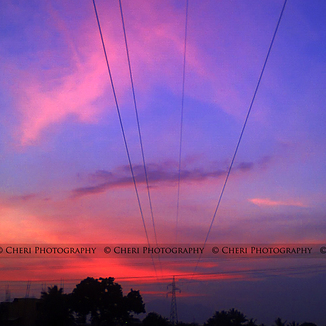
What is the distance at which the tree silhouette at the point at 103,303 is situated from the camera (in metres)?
55.9

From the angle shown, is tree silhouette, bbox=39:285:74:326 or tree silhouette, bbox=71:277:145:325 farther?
tree silhouette, bbox=71:277:145:325

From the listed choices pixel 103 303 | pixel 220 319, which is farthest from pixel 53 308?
pixel 220 319

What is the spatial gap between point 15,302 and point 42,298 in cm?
1352

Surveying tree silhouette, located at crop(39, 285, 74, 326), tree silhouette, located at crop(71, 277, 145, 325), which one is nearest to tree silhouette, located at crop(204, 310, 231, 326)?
tree silhouette, located at crop(71, 277, 145, 325)

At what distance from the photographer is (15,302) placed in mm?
61625

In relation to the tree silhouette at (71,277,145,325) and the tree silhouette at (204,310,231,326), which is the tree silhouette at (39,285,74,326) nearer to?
the tree silhouette at (71,277,145,325)

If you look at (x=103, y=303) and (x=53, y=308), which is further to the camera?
(x=103, y=303)

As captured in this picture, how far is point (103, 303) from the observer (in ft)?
186

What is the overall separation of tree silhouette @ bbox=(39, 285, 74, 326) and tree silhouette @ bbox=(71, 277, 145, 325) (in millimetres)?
4723

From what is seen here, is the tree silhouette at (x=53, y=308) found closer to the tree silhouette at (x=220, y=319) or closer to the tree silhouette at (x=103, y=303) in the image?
the tree silhouette at (x=103, y=303)

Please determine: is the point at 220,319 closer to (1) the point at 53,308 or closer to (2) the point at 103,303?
(2) the point at 103,303

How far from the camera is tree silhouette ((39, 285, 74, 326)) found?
165 feet

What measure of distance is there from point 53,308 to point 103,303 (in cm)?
851

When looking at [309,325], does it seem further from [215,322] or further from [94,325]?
[94,325]
